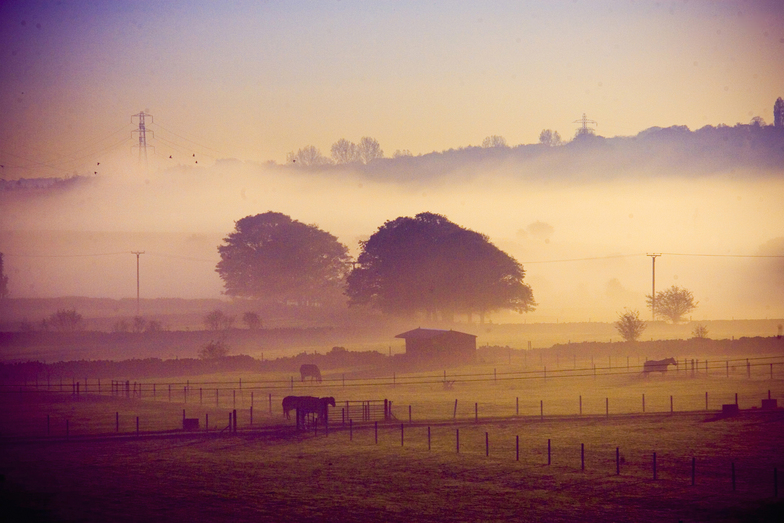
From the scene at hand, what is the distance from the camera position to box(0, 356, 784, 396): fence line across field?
58.0 meters

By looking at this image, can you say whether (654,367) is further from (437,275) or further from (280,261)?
(280,261)

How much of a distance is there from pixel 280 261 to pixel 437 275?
35.1 meters

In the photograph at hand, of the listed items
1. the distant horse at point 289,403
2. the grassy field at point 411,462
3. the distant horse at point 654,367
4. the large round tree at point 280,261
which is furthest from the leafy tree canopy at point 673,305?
the distant horse at point 289,403

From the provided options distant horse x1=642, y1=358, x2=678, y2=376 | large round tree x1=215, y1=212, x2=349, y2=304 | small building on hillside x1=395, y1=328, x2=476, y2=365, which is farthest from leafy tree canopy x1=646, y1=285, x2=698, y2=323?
distant horse x1=642, y1=358, x2=678, y2=376

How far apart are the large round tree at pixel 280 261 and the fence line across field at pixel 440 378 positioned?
2636 inches

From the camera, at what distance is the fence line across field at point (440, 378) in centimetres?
5803

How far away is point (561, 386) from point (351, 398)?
15205 millimetres

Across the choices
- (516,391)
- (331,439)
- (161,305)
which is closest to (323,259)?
(161,305)

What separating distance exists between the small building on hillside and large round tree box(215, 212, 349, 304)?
59.8 meters

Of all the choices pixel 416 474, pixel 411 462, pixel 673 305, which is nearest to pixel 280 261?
pixel 673 305

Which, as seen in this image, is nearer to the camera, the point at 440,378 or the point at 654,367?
the point at 654,367

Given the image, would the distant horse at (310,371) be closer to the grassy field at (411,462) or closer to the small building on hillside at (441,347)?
the grassy field at (411,462)

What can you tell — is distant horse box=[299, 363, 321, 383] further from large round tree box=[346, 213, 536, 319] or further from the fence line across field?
large round tree box=[346, 213, 536, 319]

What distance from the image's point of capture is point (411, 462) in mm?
32125
